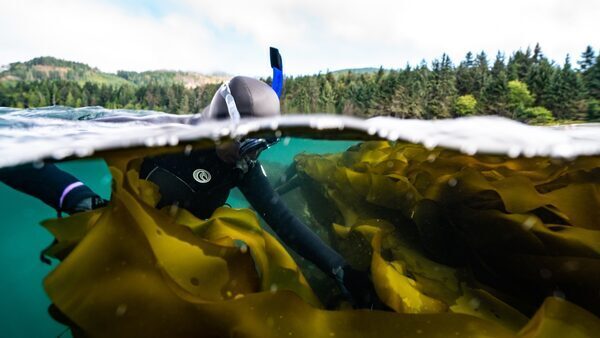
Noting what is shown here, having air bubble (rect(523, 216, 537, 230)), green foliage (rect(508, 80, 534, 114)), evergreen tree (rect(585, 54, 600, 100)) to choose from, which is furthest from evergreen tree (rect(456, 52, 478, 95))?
air bubble (rect(523, 216, 537, 230))

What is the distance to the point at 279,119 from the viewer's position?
1764 mm

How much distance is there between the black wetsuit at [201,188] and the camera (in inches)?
66.4

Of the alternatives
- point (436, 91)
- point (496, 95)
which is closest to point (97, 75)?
point (436, 91)

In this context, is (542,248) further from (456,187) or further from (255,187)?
(255,187)

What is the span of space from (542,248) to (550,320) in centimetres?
41

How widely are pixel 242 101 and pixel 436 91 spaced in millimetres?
72582

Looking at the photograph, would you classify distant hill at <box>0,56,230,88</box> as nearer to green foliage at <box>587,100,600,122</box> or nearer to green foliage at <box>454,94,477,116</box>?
green foliage at <box>454,94,477,116</box>

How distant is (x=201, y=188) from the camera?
213 cm

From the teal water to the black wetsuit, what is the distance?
12cm

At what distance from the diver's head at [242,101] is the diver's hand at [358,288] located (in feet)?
2.93

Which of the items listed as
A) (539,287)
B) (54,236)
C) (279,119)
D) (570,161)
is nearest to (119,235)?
(54,236)

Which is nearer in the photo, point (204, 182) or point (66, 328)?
point (66, 328)

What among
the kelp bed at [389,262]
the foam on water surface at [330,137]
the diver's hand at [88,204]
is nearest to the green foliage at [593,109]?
the foam on water surface at [330,137]

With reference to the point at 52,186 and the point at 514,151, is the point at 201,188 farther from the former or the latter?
the point at 514,151
